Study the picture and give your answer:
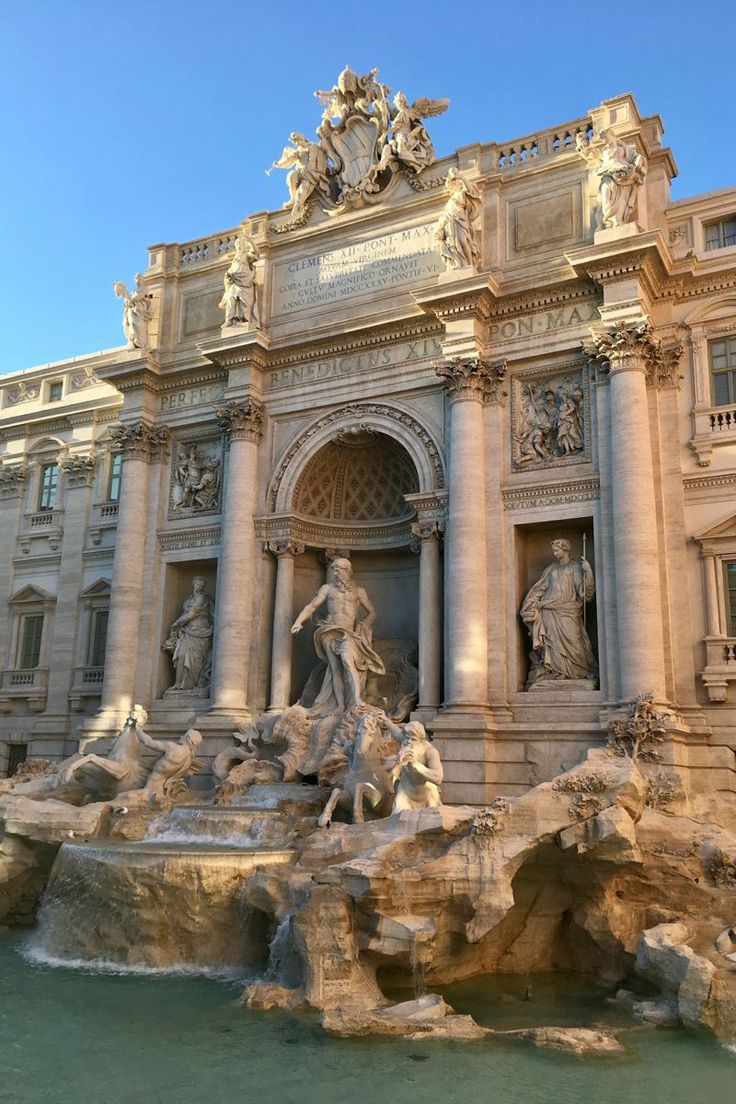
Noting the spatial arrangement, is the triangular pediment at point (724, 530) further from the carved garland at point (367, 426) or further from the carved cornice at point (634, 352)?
the carved garland at point (367, 426)

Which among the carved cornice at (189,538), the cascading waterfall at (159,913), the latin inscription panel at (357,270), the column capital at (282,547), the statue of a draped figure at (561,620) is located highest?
the latin inscription panel at (357,270)

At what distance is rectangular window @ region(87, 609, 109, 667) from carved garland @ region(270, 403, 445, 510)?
20.3 feet

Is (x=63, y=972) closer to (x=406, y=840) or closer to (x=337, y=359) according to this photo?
(x=406, y=840)

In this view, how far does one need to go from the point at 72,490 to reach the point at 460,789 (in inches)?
555

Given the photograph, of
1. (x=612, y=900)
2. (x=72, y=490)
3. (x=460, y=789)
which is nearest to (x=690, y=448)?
(x=460, y=789)

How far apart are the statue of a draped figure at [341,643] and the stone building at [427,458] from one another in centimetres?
84

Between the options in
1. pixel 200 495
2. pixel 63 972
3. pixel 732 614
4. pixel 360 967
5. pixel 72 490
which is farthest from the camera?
pixel 72 490

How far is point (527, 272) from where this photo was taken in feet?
61.9

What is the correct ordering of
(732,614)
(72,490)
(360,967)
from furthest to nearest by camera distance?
(72,490) → (732,614) → (360,967)

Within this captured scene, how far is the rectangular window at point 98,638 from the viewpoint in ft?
77.7

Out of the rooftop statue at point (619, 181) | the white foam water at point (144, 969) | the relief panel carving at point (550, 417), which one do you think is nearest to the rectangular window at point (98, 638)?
the relief panel carving at point (550, 417)

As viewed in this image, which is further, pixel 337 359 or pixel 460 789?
pixel 337 359

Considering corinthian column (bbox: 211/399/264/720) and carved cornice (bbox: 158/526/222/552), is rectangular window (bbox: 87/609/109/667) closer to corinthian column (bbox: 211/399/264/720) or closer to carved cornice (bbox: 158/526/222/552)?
carved cornice (bbox: 158/526/222/552)

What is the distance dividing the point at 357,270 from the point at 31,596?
12043mm
